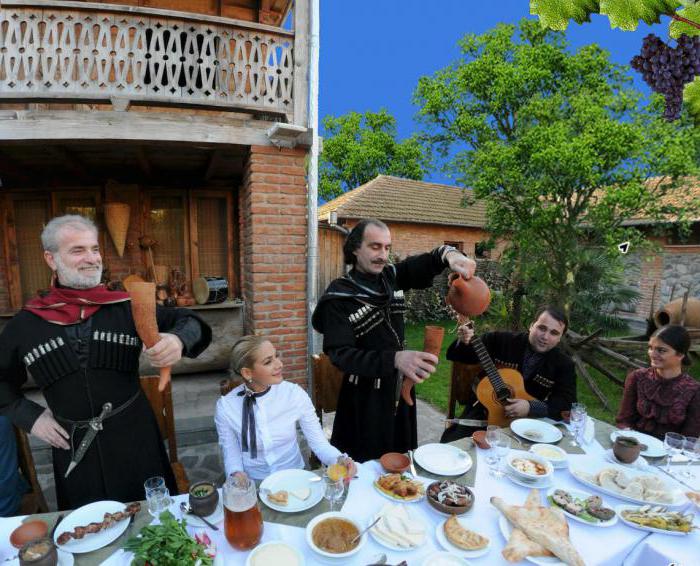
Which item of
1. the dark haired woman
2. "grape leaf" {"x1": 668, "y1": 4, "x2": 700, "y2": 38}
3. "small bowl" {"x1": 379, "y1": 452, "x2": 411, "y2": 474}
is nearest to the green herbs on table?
"small bowl" {"x1": 379, "y1": 452, "x2": 411, "y2": 474}

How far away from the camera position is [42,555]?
1.30 m

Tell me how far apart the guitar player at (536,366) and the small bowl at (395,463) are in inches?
46.3

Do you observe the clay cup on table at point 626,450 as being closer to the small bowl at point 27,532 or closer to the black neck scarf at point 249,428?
the black neck scarf at point 249,428

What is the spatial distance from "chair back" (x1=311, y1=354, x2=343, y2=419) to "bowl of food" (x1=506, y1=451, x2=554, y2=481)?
1513 mm

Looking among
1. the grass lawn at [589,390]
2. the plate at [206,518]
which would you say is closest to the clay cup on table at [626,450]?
the plate at [206,518]

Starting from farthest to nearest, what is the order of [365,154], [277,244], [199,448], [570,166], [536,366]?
[365,154] → [570,166] → [277,244] → [199,448] → [536,366]

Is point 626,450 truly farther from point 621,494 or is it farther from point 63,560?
point 63,560

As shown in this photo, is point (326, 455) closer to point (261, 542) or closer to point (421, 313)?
point (261, 542)

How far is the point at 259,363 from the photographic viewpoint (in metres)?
2.29

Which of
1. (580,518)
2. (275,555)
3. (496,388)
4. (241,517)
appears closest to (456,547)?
(580,518)

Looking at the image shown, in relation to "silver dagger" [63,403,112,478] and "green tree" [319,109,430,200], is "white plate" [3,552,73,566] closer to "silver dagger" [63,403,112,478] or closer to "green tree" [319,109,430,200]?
"silver dagger" [63,403,112,478]

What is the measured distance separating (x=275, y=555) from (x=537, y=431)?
1820 mm

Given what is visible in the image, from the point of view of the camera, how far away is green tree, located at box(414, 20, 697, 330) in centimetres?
695

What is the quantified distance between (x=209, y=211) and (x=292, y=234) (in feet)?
7.68
